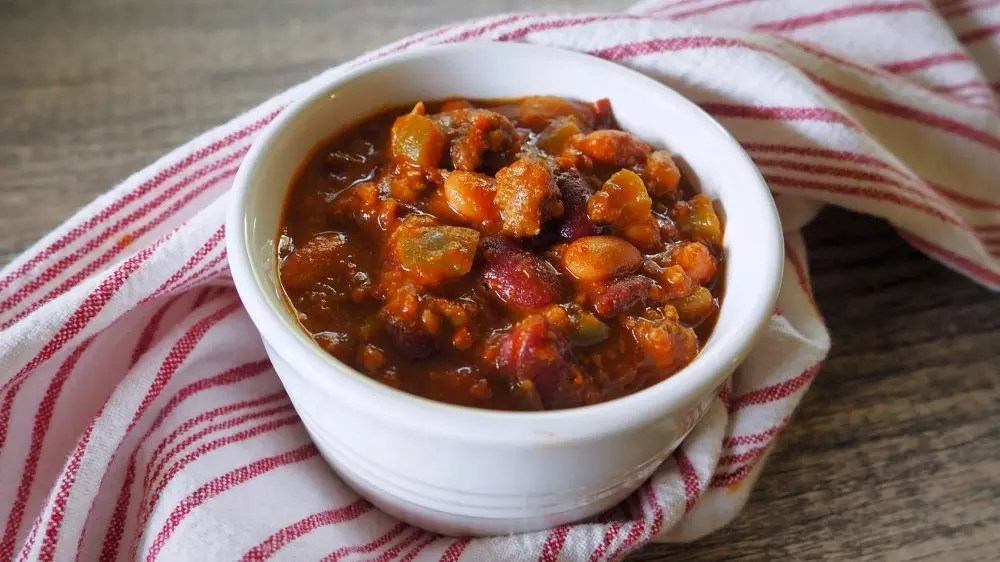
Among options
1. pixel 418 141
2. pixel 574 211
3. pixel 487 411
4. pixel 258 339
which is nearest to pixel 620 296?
pixel 574 211

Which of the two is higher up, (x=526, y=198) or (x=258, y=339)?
(x=526, y=198)

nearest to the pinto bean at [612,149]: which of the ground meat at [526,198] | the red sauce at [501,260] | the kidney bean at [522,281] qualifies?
the red sauce at [501,260]

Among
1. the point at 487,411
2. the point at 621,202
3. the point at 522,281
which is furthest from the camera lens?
the point at 621,202

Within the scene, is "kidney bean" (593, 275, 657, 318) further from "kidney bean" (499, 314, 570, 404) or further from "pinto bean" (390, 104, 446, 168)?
"pinto bean" (390, 104, 446, 168)

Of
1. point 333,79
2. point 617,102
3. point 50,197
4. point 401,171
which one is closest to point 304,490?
point 401,171

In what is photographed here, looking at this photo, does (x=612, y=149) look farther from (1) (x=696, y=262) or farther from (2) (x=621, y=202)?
(1) (x=696, y=262)

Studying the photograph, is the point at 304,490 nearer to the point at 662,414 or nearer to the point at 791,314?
the point at 662,414

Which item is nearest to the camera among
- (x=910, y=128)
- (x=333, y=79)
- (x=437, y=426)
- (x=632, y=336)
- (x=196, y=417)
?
(x=437, y=426)

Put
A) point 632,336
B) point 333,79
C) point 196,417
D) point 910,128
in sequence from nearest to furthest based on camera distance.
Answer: point 632,336 → point 196,417 → point 333,79 → point 910,128

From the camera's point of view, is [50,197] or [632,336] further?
[50,197]
